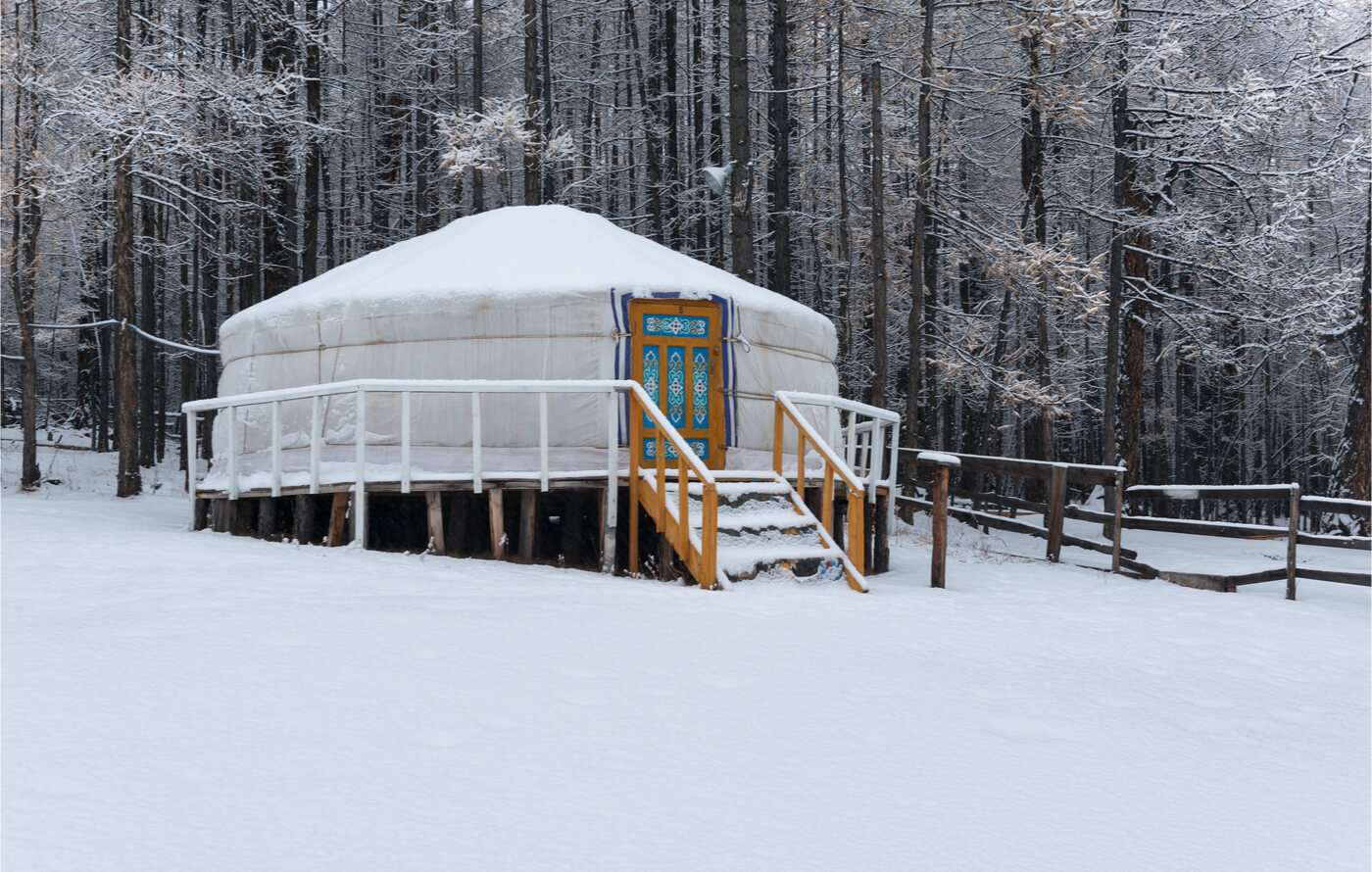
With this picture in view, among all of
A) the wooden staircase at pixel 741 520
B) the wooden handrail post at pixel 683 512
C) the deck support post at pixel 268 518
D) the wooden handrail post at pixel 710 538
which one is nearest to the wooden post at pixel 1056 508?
the wooden staircase at pixel 741 520

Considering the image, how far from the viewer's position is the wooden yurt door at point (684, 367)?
10.3m

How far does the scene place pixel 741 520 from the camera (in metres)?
8.05

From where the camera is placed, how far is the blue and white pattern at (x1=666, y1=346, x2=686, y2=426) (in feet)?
34.2

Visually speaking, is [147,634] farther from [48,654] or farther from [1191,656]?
[1191,656]

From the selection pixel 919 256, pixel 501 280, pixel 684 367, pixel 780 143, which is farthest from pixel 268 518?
pixel 780 143

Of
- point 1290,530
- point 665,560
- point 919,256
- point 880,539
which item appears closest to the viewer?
point 665,560

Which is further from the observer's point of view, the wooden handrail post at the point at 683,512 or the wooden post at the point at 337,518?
the wooden post at the point at 337,518

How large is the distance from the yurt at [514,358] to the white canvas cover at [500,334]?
16 millimetres

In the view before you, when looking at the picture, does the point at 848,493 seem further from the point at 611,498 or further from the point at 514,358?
the point at 514,358

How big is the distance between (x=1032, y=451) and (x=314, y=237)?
41.0ft

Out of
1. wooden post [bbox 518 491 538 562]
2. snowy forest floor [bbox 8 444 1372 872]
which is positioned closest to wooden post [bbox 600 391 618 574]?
wooden post [bbox 518 491 538 562]

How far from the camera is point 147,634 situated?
4539mm

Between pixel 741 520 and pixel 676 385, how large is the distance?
2.69 metres

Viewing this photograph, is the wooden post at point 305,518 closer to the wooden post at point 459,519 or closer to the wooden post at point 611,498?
the wooden post at point 459,519
